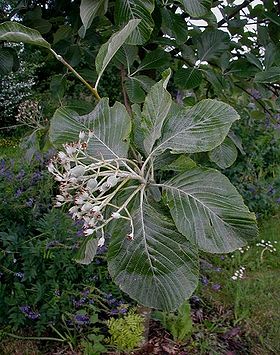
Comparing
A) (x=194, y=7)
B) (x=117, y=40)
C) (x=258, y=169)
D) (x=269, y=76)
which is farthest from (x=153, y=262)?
(x=258, y=169)

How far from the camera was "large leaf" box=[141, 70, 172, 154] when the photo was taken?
72cm

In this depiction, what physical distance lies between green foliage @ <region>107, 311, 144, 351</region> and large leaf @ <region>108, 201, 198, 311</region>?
1.37 m

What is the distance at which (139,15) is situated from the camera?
963mm

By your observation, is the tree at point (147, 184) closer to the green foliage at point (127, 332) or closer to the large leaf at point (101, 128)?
the large leaf at point (101, 128)

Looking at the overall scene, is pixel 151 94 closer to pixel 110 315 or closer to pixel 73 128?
pixel 73 128

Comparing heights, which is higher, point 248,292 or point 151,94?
point 151,94

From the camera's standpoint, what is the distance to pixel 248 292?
9.64 ft

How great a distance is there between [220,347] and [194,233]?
6.03ft

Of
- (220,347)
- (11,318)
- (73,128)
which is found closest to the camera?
(73,128)

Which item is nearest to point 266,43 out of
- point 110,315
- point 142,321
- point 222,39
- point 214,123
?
point 222,39

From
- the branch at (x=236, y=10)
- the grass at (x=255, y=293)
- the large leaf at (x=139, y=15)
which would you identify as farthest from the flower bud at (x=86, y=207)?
the grass at (x=255, y=293)

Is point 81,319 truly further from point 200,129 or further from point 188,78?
point 200,129

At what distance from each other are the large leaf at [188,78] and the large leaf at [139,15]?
1.49 ft

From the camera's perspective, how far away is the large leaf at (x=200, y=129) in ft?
2.37
